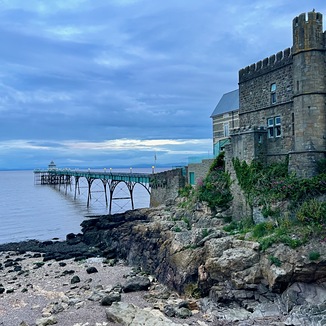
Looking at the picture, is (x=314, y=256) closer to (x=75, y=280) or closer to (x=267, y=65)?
(x=267, y=65)

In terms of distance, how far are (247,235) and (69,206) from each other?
152 feet

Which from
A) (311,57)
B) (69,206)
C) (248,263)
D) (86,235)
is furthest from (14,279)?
(69,206)

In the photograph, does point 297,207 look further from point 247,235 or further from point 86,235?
point 86,235

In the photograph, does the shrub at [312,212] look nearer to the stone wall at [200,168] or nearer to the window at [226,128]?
the stone wall at [200,168]

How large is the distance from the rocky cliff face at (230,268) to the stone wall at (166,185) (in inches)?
399

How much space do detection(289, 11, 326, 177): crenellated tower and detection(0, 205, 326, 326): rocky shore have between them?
5.70m

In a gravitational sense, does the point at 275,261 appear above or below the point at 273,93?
below

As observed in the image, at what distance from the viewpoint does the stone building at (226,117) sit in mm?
37125

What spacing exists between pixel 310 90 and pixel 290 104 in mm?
1983

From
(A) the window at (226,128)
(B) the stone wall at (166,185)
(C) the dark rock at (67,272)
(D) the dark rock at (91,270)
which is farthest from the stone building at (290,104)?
(C) the dark rock at (67,272)

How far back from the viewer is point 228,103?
130 ft

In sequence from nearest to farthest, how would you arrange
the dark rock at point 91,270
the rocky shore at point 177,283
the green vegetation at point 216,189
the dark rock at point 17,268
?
the rocky shore at point 177,283
the dark rock at point 91,270
the green vegetation at point 216,189
the dark rock at point 17,268

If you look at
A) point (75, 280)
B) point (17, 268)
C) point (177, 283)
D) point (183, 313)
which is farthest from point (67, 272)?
point (183, 313)

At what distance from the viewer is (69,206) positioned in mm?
60312
